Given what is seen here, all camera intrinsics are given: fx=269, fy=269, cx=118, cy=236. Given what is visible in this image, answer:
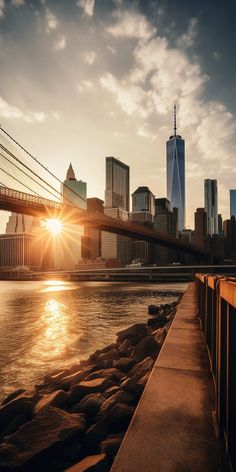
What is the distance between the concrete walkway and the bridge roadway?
4282cm

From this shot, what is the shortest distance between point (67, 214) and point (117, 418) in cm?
5387

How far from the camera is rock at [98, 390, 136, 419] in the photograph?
3709 millimetres

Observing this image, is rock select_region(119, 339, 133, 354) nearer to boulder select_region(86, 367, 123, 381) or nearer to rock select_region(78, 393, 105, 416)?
boulder select_region(86, 367, 123, 381)

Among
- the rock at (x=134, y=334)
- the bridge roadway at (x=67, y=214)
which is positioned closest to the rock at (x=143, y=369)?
the rock at (x=134, y=334)

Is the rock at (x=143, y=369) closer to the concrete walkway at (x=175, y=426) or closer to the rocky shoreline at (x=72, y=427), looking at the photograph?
the rocky shoreline at (x=72, y=427)

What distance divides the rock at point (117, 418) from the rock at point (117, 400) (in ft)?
0.87

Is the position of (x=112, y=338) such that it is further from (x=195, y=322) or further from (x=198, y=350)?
(x=198, y=350)

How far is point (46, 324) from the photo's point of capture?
53.0 ft

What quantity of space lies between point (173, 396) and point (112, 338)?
9.13m

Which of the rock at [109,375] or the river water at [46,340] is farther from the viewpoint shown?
the river water at [46,340]

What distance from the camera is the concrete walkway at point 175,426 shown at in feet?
6.88

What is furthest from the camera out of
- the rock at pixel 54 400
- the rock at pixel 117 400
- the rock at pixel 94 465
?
the rock at pixel 54 400

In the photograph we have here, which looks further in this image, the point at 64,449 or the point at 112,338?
the point at 112,338

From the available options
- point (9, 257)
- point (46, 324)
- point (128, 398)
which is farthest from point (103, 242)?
point (128, 398)
